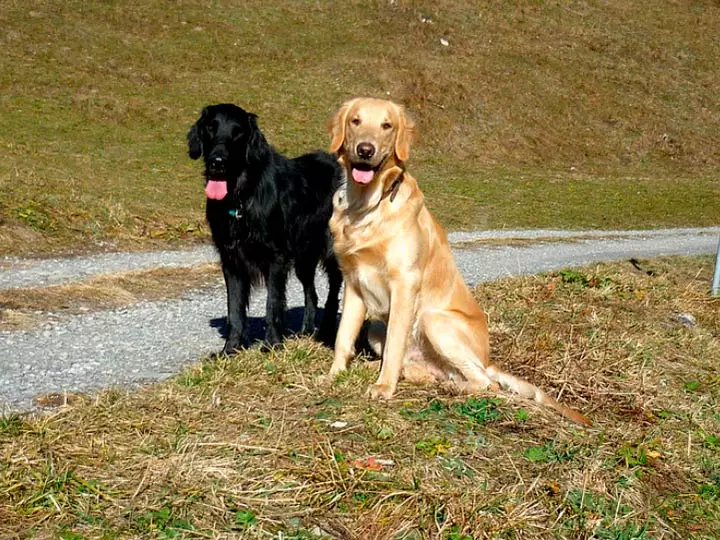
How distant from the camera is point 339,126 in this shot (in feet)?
15.3

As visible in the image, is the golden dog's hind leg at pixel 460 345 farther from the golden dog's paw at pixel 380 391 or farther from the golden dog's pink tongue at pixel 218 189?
the golden dog's pink tongue at pixel 218 189

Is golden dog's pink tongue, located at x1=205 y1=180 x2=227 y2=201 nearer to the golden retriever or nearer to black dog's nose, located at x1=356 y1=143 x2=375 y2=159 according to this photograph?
the golden retriever

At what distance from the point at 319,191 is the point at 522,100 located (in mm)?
23109

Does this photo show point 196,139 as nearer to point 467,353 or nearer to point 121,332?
point 121,332

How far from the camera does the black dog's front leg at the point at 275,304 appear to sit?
588 centimetres

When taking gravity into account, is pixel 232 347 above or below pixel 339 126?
below

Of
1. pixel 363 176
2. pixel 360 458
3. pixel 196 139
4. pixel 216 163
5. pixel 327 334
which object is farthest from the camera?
pixel 327 334

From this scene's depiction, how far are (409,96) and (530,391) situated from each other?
22896 mm

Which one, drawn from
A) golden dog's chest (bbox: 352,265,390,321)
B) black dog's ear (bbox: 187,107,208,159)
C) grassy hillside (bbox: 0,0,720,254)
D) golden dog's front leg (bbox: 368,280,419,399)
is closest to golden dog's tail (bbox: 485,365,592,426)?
golden dog's front leg (bbox: 368,280,419,399)

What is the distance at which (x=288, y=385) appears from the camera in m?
4.62

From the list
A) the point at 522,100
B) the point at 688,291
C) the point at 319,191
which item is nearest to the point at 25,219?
the point at 319,191

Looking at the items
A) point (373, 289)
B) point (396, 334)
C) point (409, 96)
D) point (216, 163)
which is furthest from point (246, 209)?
point (409, 96)

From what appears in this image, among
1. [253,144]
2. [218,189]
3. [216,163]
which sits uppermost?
[253,144]

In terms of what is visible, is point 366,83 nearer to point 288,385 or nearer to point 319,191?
point 319,191
